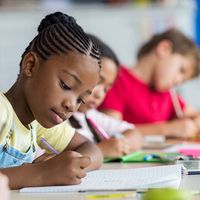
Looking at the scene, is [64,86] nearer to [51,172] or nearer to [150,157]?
[51,172]

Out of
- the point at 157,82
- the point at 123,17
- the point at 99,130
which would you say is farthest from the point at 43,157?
the point at 123,17

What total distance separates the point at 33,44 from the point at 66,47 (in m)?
0.07

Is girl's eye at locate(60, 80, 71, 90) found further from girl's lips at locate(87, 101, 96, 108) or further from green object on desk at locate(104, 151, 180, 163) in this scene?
girl's lips at locate(87, 101, 96, 108)

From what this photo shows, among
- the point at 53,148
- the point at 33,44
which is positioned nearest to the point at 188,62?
the point at 53,148

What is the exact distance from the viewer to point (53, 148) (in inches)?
55.2

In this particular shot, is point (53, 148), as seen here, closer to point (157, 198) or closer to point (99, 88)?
point (99, 88)

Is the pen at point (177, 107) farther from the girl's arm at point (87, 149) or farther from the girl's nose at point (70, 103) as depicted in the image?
the girl's nose at point (70, 103)

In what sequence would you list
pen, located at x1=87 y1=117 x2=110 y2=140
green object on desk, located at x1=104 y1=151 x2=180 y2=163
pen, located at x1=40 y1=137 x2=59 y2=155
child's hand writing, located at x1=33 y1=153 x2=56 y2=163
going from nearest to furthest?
child's hand writing, located at x1=33 y1=153 x2=56 y2=163, pen, located at x1=40 y1=137 x2=59 y2=155, green object on desk, located at x1=104 y1=151 x2=180 y2=163, pen, located at x1=87 y1=117 x2=110 y2=140

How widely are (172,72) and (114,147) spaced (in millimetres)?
1002

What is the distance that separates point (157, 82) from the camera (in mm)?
2594

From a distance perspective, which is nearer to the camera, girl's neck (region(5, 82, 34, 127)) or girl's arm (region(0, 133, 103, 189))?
girl's arm (region(0, 133, 103, 189))

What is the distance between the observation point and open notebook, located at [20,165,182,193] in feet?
3.55

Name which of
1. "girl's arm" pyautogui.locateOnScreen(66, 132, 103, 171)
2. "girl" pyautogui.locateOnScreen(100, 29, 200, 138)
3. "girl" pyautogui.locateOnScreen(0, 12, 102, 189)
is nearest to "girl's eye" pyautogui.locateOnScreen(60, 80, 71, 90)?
"girl" pyautogui.locateOnScreen(0, 12, 102, 189)

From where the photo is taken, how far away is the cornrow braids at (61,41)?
1.18 m
